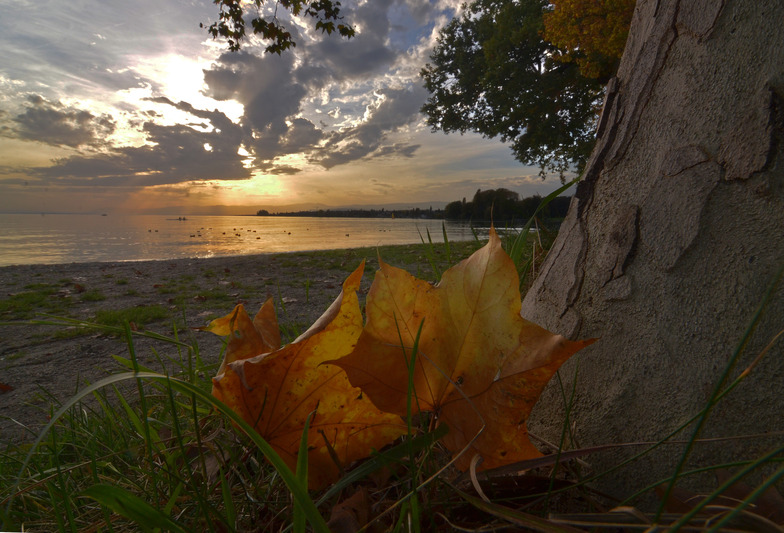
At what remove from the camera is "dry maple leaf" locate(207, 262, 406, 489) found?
67 cm

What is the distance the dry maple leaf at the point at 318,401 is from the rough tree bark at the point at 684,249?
420 millimetres

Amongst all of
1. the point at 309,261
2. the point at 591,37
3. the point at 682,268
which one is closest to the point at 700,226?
the point at 682,268

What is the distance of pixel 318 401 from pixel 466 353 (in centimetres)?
28

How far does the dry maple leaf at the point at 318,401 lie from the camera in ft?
2.21

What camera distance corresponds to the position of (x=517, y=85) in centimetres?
1588

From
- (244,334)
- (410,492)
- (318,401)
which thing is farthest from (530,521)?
(244,334)

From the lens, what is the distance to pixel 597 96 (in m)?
15.4

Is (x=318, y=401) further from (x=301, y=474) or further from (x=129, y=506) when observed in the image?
(x=129, y=506)

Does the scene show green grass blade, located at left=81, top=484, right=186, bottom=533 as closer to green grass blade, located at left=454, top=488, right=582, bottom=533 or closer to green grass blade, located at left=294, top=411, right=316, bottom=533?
green grass blade, located at left=294, top=411, right=316, bottom=533

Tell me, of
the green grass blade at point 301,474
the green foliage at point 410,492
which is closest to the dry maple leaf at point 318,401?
the green foliage at point 410,492

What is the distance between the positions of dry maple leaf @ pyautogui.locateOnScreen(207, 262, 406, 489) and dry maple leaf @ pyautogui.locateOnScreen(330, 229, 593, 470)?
0.07 meters

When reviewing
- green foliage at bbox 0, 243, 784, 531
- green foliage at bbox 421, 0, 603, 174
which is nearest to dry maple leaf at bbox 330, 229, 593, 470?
green foliage at bbox 0, 243, 784, 531

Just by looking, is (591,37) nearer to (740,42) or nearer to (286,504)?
(740,42)

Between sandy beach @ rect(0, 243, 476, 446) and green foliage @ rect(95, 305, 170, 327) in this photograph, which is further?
green foliage @ rect(95, 305, 170, 327)
